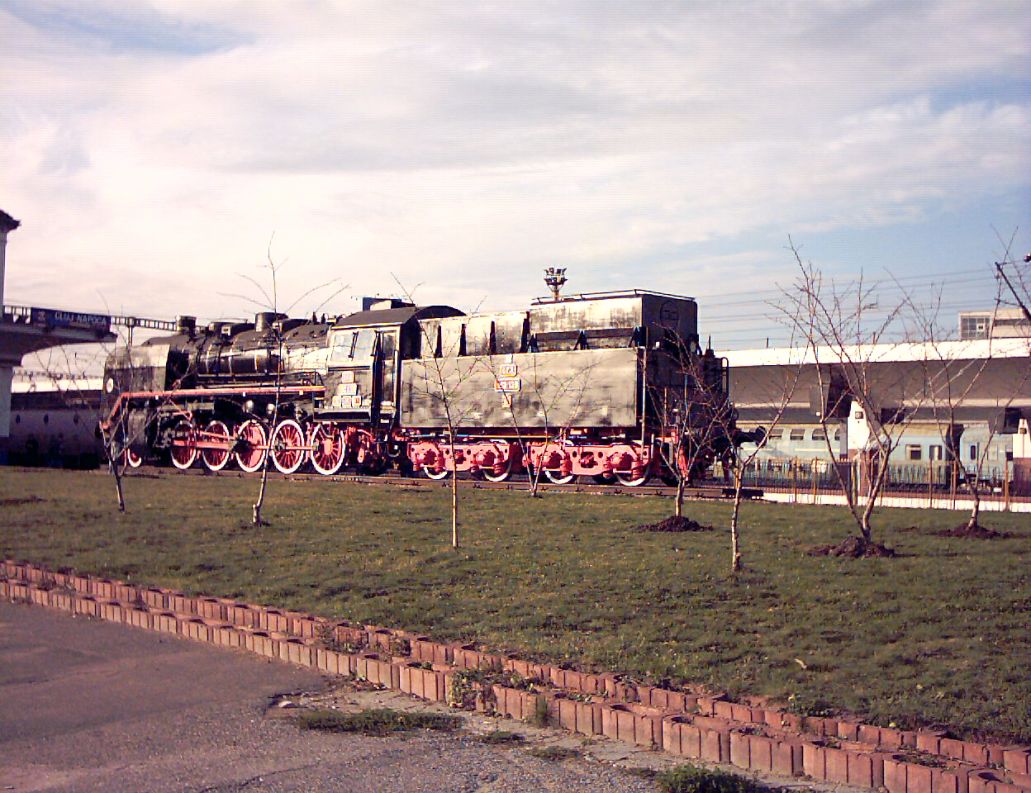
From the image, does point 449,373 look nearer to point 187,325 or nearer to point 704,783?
point 187,325

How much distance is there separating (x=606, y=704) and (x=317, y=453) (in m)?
21.9

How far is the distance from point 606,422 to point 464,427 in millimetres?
4223

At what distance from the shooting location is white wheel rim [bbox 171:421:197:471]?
3058 centimetres

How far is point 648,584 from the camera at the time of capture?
9.38m

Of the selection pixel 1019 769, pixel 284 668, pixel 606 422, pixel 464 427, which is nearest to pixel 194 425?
pixel 464 427

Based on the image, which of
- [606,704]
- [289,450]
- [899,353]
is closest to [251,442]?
[289,450]

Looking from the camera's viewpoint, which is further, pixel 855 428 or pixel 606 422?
pixel 855 428

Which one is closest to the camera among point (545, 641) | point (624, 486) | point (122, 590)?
point (545, 641)

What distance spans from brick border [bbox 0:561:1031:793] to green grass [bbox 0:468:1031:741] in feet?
0.84

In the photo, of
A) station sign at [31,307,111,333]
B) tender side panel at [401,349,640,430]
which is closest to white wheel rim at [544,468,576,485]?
tender side panel at [401,349,640,430]

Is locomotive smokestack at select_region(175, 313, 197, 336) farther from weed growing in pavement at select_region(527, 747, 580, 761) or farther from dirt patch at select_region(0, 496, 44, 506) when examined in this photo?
weed growing in pavement at select_region(527, 747, 580, 761)

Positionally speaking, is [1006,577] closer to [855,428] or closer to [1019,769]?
[1019,769]

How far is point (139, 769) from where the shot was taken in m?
5.52

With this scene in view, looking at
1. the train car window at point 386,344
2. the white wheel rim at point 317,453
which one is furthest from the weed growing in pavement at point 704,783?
the white wheel rim at point 317,453
